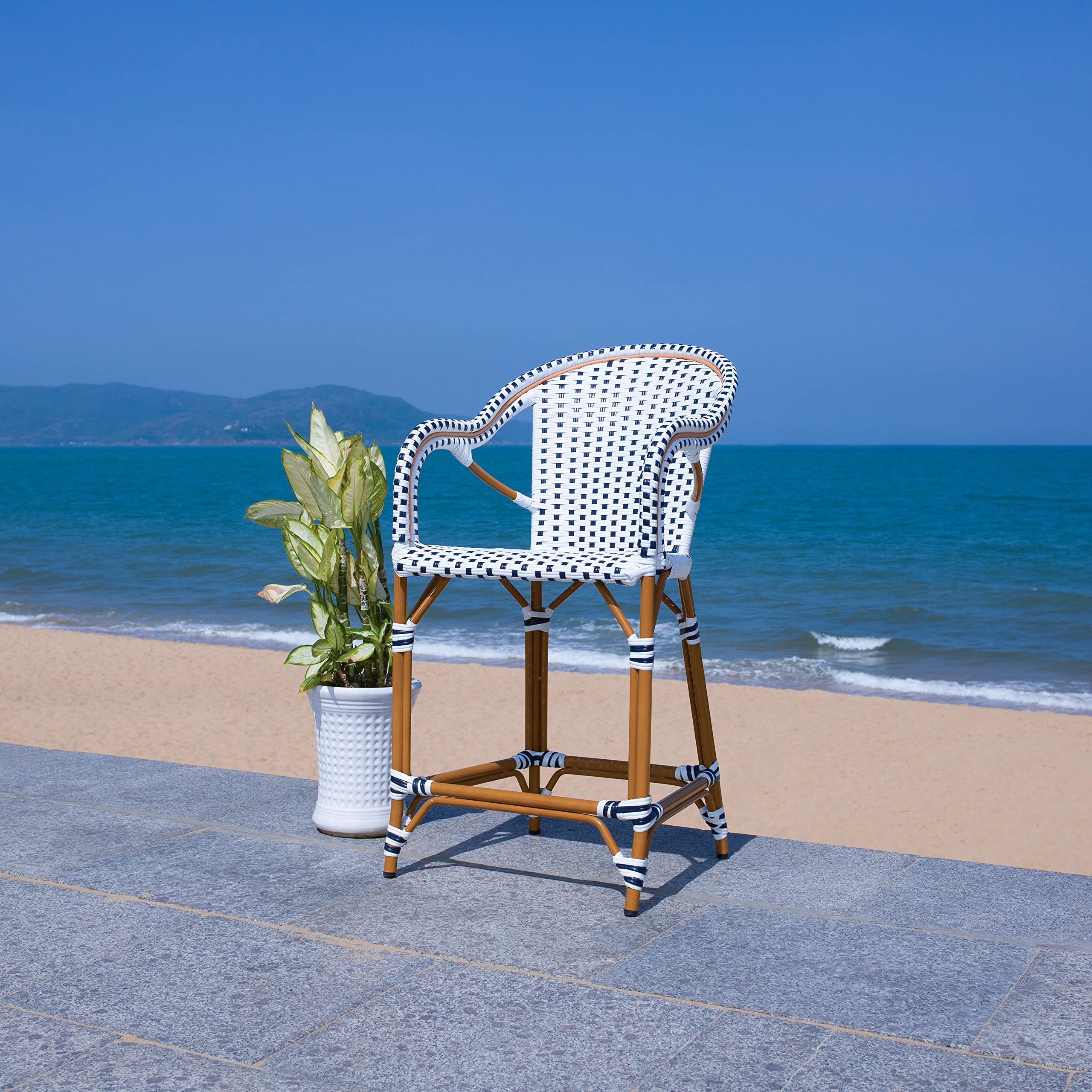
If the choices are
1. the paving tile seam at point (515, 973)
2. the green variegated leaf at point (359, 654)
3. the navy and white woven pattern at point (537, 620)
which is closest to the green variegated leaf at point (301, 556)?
the green variegated leaf at point (359, 654)

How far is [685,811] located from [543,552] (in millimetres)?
2966

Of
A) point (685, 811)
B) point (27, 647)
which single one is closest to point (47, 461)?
point (27, 647)

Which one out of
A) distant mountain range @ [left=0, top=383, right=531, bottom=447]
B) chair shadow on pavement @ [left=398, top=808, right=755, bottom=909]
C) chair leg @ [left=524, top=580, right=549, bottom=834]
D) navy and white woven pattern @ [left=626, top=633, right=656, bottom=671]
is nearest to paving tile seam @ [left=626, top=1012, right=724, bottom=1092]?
chair shadow on pavement @ [left=398, top=808, right=755, bottom=909]

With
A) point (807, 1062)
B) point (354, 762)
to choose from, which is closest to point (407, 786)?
point (354, 762)

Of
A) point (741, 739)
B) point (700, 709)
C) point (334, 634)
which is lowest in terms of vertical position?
point (741, 739)

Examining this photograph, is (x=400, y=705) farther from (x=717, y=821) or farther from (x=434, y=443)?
(x=717, y=821)

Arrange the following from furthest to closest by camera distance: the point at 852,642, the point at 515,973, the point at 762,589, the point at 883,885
→ the point at 762,589 → the point at 852,642 → the point at 883,885 → the point at 515,973

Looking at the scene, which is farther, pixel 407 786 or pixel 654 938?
pixel 407 786

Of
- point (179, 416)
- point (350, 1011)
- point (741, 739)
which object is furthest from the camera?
point (179, 416)

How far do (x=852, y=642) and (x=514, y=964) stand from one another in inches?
393

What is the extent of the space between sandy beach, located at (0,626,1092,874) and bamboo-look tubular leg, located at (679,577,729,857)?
222 cm

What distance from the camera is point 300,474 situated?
9.73 feet

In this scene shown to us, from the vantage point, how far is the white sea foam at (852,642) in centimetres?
1124

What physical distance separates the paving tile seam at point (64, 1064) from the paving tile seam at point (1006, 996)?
52.4 inches
